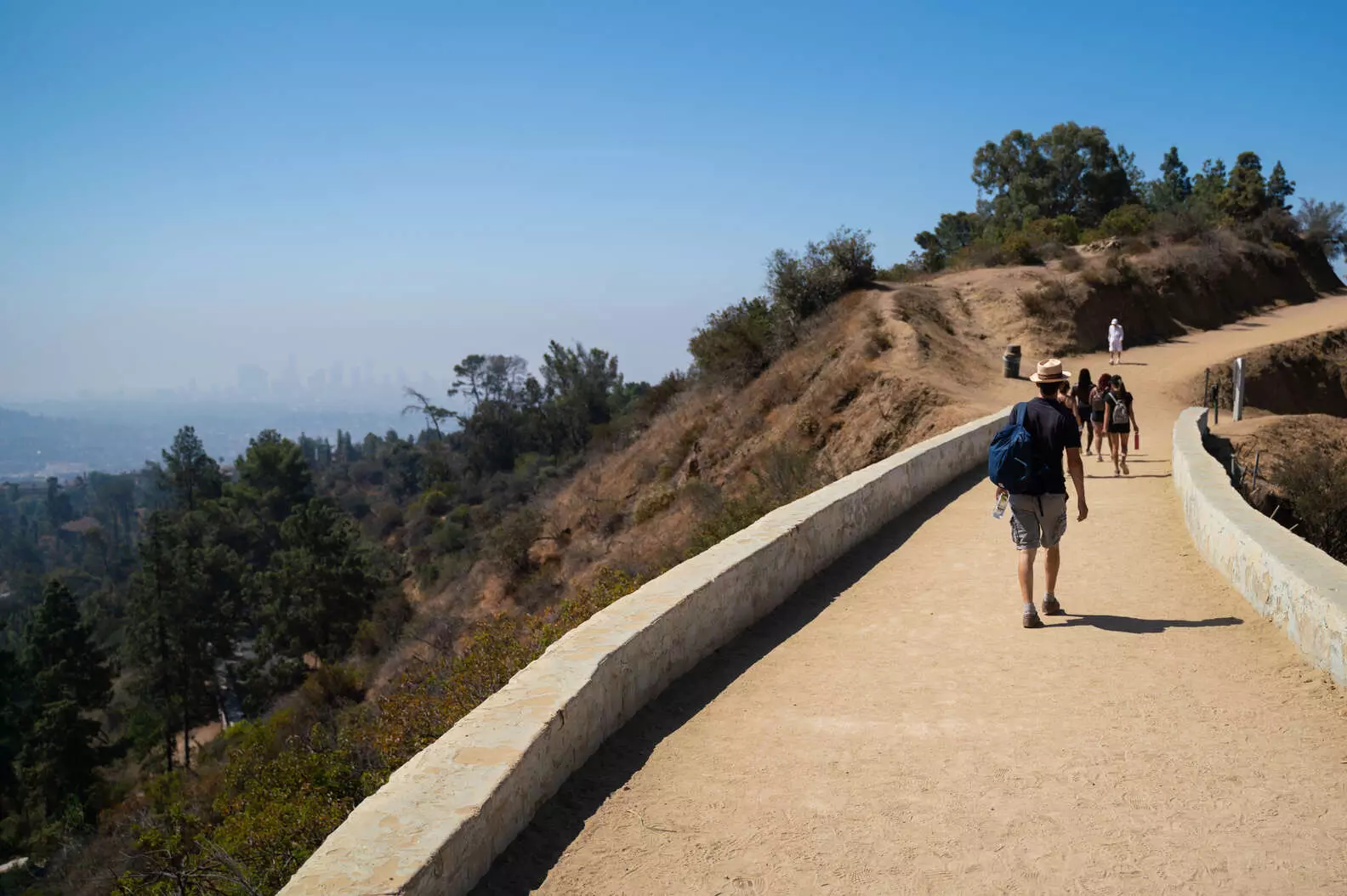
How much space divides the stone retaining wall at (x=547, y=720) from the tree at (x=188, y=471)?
251 ft

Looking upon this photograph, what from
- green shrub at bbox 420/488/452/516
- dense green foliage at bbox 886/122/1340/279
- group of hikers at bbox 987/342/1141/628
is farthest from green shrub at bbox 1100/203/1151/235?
green shrub at bbox 420/488/452/516

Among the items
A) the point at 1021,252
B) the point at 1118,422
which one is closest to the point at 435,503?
the point at 1021,252

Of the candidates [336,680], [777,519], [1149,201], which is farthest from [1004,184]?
[777,519]

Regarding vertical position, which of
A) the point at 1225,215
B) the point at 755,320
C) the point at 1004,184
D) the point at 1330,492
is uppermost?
the point at 1004,184

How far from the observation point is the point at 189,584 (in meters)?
47.2

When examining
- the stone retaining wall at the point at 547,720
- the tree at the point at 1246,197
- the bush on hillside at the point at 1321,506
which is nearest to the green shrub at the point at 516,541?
the bush on hillside at the point at 1321,506

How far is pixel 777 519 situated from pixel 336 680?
25986mm

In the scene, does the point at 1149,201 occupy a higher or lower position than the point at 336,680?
higher

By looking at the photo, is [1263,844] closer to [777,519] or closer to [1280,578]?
[1280,578]

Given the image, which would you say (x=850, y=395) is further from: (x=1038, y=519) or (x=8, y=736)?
(x=8, y=736)

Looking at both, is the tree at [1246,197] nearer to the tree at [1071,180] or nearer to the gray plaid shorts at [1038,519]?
the tree at [1071,180]

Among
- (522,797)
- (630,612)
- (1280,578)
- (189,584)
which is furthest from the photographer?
(189,584)

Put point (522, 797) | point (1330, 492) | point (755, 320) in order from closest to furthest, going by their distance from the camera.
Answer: point (522, 797) < point (1330, 492) < point (755, 320)

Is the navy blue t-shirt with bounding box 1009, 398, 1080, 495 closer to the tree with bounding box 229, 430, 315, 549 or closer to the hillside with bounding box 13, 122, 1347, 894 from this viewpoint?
the hillside with bounding box 13, 122, 1347, 894
